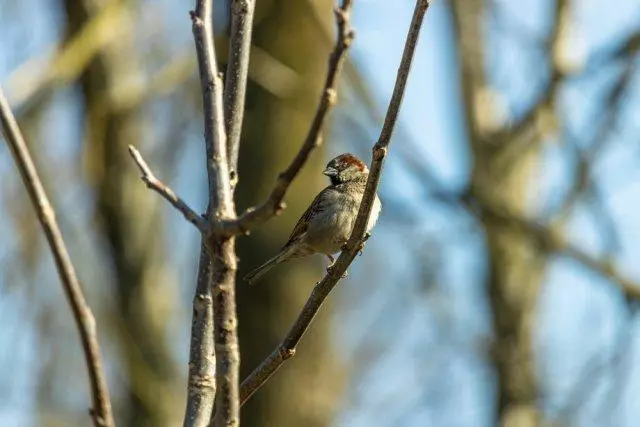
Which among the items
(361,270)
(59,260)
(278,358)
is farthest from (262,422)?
(361,270)

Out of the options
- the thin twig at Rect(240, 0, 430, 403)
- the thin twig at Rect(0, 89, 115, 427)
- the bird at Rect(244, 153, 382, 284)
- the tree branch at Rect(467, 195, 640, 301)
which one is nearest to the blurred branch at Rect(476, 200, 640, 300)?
the tree branch at Rect(467, 195, 640, 301)

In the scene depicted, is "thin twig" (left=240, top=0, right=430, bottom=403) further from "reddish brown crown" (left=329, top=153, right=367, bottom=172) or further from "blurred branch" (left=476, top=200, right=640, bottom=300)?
"blurred branch" (left=476, top=200, right=640, bottom=300)

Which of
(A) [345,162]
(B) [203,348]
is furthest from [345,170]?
(B) [203,348]

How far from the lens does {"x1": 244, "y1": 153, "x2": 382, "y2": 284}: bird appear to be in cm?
498

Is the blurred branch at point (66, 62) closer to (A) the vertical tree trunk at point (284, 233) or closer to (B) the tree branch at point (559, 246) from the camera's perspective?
(A) the vertical tree trunk at point (284, 233)

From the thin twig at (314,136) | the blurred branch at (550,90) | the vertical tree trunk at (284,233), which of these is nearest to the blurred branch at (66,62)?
the vertical tree trunk at (284,233)

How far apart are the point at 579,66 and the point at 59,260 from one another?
8.08m

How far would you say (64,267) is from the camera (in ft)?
4.94

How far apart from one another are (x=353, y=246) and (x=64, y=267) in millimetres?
1009

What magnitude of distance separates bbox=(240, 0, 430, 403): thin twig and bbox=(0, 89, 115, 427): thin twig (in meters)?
0.72

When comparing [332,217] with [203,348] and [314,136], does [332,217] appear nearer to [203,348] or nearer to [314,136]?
[203,348]

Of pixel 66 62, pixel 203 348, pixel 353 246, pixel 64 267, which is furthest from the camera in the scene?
pixel 66 62

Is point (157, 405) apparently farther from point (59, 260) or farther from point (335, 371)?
point (59, 260)

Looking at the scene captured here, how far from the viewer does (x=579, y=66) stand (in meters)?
9.02
